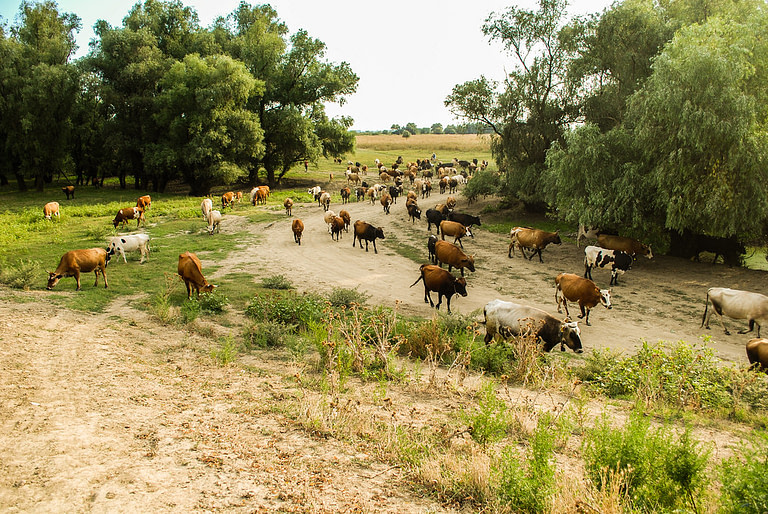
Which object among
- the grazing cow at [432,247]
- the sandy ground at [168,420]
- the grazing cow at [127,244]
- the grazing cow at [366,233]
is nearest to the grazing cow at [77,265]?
the sandy ground at [168,420]

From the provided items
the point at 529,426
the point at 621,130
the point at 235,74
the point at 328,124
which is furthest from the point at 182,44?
the point at 529,426

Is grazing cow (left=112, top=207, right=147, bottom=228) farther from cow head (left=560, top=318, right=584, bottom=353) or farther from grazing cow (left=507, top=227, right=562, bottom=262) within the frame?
cow head (left=560, top=318, right=584, bottom=353)

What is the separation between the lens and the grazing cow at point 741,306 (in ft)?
42.8

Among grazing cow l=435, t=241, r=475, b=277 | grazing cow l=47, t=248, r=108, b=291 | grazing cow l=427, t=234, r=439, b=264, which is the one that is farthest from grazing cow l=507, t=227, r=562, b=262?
grazing cow l=47, t=248, r=108, b=291

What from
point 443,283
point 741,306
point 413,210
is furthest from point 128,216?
point 741,306

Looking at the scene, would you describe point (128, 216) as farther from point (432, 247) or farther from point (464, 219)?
point (464, 219)

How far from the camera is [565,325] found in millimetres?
11250

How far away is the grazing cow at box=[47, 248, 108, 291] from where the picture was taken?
1465 cm

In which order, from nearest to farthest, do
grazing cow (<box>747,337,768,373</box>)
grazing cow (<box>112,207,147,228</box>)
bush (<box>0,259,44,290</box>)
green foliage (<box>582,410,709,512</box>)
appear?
green foliage (<box>582,410,709,512</box>)
grazing cow (<box>747,337,768,373</box>)
bush (<box>0,259,44,290</box>)
grazing cow (<box>112,207,147,228</box>)

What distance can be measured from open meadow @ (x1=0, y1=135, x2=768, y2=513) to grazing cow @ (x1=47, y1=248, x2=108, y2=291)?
0.55 m

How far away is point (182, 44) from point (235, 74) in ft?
44.3

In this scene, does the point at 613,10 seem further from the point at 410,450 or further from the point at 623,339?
the point at 410,450

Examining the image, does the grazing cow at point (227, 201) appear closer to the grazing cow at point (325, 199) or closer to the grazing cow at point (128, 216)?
the grazing cow at point (325, 199)

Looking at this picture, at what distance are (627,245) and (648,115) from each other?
17.7 feet
